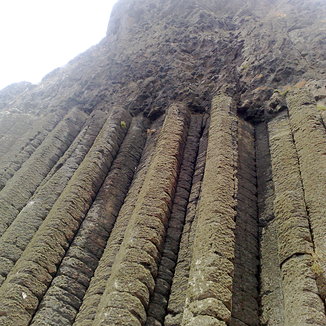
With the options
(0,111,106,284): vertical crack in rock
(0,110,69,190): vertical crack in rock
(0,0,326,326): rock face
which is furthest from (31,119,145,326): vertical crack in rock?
(0,110,69,190): vertical crack in rock

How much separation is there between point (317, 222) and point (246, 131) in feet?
17.9

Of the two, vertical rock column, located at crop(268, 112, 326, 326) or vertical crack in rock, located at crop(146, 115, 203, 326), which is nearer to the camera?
vertical rock column, located at crop(268, 112, 326, 326)

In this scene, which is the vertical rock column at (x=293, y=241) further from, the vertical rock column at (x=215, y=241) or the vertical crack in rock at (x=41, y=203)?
the vertical crack in rock at (x=41, y=203)

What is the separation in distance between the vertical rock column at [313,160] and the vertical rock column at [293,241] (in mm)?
130

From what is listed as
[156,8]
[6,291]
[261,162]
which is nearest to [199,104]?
[261,162]

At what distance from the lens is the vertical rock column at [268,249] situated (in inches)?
260

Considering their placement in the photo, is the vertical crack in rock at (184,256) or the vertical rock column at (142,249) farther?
the vertical crack in rock at (184,256)

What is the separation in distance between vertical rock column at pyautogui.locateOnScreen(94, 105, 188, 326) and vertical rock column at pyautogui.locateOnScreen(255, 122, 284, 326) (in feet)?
7.52

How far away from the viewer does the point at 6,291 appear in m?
7.44

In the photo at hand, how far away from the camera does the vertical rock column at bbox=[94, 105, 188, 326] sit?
6680mm

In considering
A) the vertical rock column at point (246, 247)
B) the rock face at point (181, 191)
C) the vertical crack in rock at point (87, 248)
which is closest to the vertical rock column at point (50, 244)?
the rock face at point (181, 191)

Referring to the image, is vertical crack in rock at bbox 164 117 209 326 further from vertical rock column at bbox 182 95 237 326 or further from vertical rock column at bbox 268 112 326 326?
vertical rock column at bbox 268 112 326 326

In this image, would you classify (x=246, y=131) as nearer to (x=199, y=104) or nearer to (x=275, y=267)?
(x=199, y=104)

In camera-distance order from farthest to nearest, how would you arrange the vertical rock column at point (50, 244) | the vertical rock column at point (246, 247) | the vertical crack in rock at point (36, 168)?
1. the vertical crack in rock at point (36, 168)
2. the vertical rock column at point (50, 244)
3. the vertical rock column at point (246, 247)
